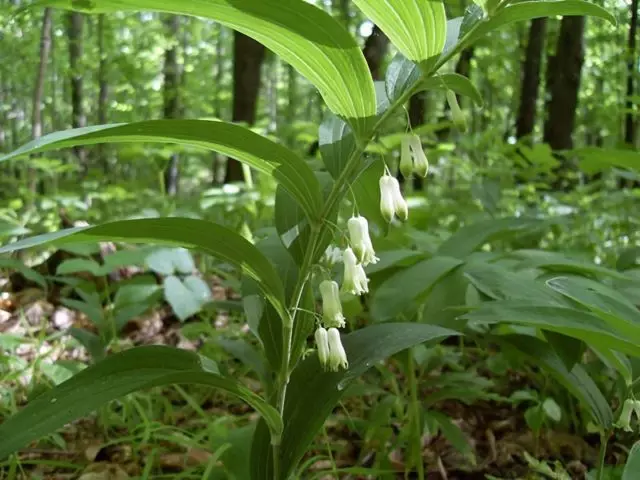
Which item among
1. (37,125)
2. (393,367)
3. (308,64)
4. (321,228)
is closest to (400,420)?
(393,367)

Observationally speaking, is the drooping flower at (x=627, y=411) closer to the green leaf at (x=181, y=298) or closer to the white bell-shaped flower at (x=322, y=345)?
the white bell-shaped flower at (x=322, y=345)

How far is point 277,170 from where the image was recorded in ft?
3.27

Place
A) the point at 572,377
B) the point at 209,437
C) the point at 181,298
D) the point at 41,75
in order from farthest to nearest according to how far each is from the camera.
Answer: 1. the point at 41,75
2. the point at 181,298
3. the point at 209,437
4. the point at 572,377

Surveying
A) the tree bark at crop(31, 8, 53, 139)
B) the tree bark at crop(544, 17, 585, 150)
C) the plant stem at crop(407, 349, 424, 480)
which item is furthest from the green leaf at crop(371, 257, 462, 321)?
the tree bark at crop(544, 17, 585, 150)

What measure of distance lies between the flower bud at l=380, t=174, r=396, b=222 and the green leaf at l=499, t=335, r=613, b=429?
0.54 m

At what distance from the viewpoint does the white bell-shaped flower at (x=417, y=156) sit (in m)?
1.05

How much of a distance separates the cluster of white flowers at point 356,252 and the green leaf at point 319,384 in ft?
0.19

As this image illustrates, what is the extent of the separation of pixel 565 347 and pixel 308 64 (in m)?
0.81

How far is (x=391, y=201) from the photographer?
1.07 metres

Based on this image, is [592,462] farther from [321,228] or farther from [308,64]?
[308,64]

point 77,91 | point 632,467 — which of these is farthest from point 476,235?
point 77,91

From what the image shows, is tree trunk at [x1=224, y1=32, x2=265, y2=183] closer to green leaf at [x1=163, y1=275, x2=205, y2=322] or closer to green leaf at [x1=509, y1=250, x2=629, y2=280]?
green leaf at [x1=163, y1=275, x2=205, y2=322]

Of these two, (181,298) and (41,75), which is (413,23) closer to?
(181,298)

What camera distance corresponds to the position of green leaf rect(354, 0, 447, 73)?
2.82ft
